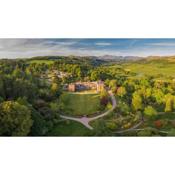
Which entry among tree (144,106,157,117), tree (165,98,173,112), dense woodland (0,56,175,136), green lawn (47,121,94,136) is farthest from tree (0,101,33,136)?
tree (165,98,173,112)

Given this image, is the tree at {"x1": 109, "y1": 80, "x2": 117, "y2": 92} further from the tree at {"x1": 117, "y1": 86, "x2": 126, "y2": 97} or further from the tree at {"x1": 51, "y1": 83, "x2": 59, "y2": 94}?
the tree at {"x1": 51, "y1": 83, "x2": 59, "y2": 94}

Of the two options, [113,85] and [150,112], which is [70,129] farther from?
[150,112]

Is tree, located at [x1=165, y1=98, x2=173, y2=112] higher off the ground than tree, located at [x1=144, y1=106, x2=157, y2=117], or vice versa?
tree, located at [x1=165, y1=98, x2=173, y2=112]

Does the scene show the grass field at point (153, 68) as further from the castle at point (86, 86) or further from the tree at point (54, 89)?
the tree at point (54, 89)

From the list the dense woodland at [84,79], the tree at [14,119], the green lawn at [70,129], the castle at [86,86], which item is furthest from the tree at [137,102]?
the tree at [14,119]

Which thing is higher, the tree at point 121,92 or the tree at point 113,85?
the tree at point 113,85
